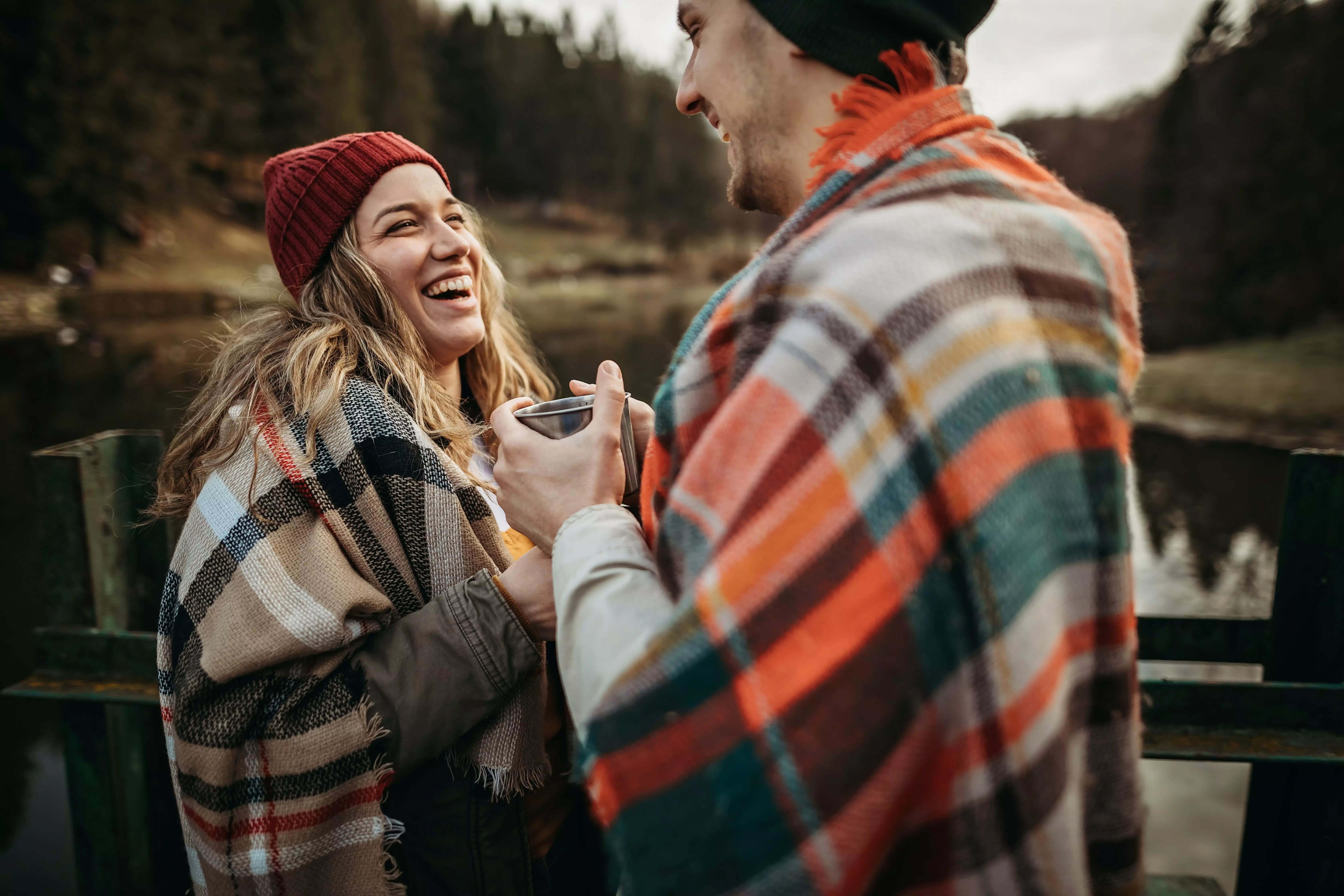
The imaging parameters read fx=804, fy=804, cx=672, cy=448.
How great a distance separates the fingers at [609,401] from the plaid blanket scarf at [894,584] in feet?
1.21

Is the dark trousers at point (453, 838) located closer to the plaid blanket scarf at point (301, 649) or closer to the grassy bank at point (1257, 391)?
the plaid blanket scarf at point (301, 649)

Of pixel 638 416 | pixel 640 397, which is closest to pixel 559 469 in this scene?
pixel 638 416

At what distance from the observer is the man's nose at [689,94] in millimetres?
1179

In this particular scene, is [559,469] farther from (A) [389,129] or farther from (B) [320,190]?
(A) [389,129]

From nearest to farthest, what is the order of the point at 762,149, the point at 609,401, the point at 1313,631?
1. the point at 762,149
2. the point at 609,401
3. the point at 1313,631

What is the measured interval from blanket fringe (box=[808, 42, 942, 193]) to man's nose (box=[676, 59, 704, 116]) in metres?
0.24

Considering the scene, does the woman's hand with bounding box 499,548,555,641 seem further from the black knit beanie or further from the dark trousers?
the black knit beanie

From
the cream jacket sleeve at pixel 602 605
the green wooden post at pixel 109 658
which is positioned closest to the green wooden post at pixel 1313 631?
the cream jacket sleeve at pixel 602 605

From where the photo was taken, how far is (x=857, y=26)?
101 cm

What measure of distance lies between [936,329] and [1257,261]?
23.8m

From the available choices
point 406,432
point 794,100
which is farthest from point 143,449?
point 794,100

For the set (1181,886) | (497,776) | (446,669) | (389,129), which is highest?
(446,669)

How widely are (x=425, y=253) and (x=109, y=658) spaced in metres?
1.36

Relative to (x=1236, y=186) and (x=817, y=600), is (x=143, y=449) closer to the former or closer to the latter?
(x=817, y=600)
